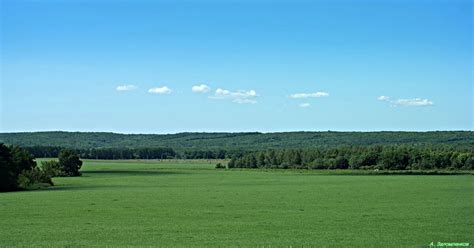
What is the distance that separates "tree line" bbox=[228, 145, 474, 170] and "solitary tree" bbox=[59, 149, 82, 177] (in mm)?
47294

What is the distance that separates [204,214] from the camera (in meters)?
43.6

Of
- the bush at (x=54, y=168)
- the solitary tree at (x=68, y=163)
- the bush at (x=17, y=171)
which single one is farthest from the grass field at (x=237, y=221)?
the solitary tree at (x=68, y=163)

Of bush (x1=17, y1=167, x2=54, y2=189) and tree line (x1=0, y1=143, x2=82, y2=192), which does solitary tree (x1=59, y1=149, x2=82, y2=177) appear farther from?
bush (x1=17, y1=167, x2=54, y2=189)

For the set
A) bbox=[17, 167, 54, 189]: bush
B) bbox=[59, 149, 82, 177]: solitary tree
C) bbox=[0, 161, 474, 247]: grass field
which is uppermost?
bbox=[59, 149, 82, 177]: solitary tree

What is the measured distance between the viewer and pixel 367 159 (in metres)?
135

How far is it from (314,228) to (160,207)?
1681 centimetres

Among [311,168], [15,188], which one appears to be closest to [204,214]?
[15,188]

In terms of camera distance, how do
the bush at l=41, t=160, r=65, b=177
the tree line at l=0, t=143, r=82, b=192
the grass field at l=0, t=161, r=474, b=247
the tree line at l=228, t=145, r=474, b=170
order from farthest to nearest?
the tree line at l=228, t=145, r=474, b=170
the bush at l=41, t=160, r=65, b=177
the tree line at l=0, t=143, r=82, b=192
the grass field at l=0, t=161, r=474, b=247

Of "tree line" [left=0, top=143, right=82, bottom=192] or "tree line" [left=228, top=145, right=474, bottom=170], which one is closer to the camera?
"tree line" [left=0, top=143, right=82, bottom=192]

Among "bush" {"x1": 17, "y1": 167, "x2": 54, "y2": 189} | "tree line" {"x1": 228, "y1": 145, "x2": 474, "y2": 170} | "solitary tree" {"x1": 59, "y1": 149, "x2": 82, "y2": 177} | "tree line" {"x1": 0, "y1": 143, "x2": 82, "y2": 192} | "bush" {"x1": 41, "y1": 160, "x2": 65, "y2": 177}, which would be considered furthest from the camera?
"tree line" {"x1": 228, "y1": 145, "x2": 474, "y2": 170}

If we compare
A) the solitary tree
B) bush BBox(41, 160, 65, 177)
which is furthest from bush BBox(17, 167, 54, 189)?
the solitary tree

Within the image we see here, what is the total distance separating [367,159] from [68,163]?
181 feet

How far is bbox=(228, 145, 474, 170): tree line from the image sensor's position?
126m

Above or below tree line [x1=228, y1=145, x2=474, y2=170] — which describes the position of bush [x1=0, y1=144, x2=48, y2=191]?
below
